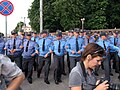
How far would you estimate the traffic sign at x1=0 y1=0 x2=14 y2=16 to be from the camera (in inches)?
390

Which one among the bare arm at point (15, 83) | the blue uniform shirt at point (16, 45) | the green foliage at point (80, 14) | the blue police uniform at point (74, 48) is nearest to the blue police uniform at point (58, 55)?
the blue police uniform at point (74, 48)

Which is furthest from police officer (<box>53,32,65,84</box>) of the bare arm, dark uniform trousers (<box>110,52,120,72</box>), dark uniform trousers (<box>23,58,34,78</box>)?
the bare arm

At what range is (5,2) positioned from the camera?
10055mm

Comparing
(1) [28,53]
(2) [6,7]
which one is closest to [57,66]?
(1) [28,53]

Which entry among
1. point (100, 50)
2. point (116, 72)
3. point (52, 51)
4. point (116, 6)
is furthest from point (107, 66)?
point (116, 6)

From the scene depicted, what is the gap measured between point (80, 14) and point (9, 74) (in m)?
42.5

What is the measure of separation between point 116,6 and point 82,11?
5921 millimetres

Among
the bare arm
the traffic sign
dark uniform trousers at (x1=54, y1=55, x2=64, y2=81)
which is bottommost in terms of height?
dark uniform trousers at (x1=54, y1=55, x2=64, y2=81)

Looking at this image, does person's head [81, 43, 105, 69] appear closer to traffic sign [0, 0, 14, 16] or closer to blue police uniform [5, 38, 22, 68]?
traffic sign [0, 0, 14, 16]

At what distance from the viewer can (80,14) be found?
4469cm

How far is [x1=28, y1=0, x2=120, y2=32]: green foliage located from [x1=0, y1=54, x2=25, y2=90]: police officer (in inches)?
1636

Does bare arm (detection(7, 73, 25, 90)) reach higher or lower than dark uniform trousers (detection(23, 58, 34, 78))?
higher

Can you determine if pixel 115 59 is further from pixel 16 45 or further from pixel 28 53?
pixel 16 45

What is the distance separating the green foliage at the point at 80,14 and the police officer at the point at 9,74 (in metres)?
41.6
